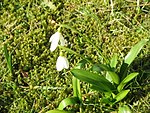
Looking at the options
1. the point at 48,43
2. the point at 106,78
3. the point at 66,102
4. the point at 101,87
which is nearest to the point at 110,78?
the point at 106,78

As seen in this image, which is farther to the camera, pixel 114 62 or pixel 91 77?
pixel 114 62

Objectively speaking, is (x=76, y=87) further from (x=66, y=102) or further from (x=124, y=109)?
(x=124, y=109)

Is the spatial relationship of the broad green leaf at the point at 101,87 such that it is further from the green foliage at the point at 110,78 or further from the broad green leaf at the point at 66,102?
the broad green leaf at the point at 66,102

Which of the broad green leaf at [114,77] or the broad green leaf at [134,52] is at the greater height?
the broad green leaf at [134,52]

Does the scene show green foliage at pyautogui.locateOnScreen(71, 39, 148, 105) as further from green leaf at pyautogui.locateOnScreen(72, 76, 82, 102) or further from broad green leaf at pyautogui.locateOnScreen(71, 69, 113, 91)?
green leaf at pyautogui.locateOnScreen(72, 76, 82, 102)

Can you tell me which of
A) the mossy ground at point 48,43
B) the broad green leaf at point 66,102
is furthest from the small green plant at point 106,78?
the mossy ground at point 48,43

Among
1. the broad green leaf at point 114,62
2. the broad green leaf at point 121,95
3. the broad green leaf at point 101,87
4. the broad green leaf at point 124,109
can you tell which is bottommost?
the broad green leaf at point 124,109

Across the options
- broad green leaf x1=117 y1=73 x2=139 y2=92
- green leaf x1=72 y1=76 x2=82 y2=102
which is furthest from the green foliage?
green leaf x1=72 y1=76 x2=82 y2=102
